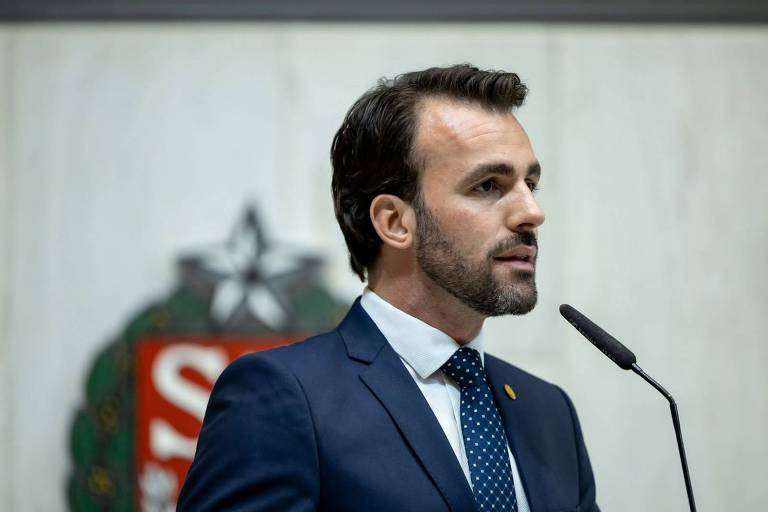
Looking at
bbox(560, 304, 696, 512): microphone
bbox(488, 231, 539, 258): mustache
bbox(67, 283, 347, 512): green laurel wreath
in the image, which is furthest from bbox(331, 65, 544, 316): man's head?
bbox(67, 283, 347, 512): green laurel wreath

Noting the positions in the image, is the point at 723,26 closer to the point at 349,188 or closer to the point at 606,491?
the point at 606,491

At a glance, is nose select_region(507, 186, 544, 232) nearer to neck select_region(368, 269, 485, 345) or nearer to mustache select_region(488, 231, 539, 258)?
mustache select_region(488, 231, 539, 258)

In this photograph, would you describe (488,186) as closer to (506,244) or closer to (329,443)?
(506,244)

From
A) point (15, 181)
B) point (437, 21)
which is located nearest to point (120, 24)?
point (15, 181)

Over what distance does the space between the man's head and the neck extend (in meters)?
0.02

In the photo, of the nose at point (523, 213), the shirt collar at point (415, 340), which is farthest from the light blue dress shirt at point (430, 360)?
the nose at point (523, 213)

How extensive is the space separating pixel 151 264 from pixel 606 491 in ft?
5.15

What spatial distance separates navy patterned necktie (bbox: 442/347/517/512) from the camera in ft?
4.58

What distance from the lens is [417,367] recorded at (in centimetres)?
150

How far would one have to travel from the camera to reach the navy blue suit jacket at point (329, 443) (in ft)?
4.18

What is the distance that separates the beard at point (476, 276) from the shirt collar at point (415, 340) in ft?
0.22

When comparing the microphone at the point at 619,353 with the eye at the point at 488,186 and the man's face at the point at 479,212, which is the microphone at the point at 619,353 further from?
the eye at the point at 488,186

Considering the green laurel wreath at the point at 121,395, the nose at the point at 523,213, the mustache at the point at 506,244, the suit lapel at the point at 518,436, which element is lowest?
the green laurel wreath at the point at 121,395

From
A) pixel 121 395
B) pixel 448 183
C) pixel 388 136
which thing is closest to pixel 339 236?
pixel 121 395
